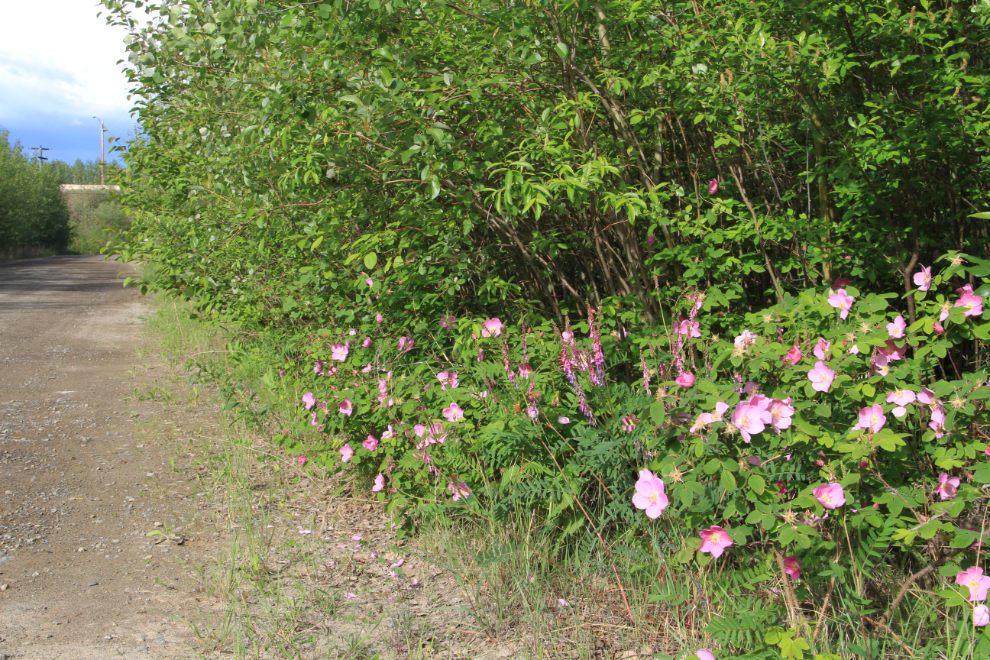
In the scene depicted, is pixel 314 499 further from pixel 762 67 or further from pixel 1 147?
pixel 1 147

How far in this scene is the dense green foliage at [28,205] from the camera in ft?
85.1

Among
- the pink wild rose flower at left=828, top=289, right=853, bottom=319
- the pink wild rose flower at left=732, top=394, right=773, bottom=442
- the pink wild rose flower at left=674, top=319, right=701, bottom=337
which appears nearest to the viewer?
the pink wild rose flower at left=732, top=394, right=773, bottom=442

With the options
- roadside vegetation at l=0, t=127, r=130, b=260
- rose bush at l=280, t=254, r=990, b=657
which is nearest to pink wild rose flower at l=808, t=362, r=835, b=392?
rose bush at l=280, t=254, r=990, b=657

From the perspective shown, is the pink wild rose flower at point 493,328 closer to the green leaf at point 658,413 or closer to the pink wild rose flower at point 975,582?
the green leaf at point 658,413

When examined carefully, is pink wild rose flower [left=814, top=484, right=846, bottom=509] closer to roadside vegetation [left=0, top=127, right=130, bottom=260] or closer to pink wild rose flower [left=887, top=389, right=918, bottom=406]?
pink wild rose flower [left=887, top=389, right=918, bottom=406]

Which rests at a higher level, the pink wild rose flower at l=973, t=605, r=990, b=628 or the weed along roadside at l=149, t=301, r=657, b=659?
the pink wild rose flower at l=973, t=605, r=990, b=628

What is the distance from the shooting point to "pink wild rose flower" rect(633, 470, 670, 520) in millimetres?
1830

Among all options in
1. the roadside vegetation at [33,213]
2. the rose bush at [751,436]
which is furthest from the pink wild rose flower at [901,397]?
the roadside vegetation at [33,213]

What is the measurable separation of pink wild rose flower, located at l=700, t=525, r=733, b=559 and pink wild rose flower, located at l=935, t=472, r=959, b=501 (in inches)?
25.1

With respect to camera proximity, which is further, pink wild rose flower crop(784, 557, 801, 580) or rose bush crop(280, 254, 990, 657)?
pink wild rose flower crop(784, 557, 801, 580)

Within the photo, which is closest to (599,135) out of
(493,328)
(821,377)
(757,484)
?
(493,328)

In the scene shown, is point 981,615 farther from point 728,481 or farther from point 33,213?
point 33,213

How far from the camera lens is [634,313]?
9.51 feet

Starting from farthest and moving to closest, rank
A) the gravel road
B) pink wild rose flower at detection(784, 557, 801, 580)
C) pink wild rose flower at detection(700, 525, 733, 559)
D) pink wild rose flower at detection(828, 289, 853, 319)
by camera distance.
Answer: the gravel road, pink wild rose flower at detection(828, 289, 853, 319), pink wild rose flower at detection(784, 557, 801, 580), pink wild rose flower at detection(700, 525, 733, 559)
